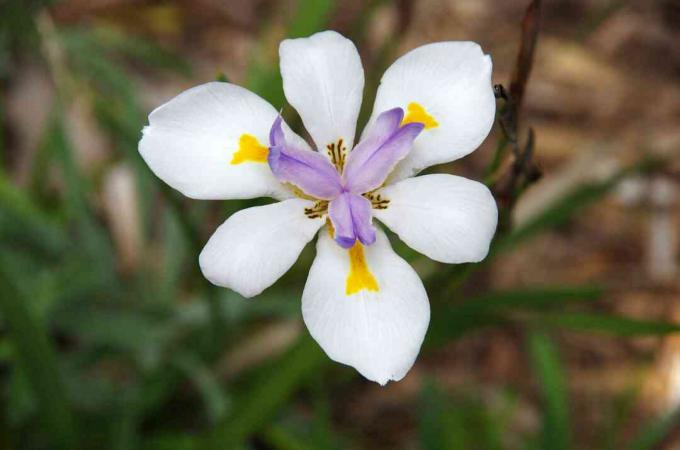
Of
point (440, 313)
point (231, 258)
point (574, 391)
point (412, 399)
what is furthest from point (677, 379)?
point (231, 258)

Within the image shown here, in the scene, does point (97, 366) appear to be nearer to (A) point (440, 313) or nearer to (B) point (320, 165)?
(A) point (440, 313)

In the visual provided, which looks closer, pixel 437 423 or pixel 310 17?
pixel 310 17

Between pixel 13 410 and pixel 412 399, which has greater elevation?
pixel 13 410

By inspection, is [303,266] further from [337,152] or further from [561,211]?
[337,152]

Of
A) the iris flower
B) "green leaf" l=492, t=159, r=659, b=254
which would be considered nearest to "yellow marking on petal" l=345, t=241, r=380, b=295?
the iris flower

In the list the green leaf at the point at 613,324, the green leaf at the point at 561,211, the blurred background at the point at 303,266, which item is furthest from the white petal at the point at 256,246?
the green leaf at the point at 561,211

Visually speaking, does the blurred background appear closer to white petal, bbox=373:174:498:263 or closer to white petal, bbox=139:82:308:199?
white petal, bbox=373:174:498:263

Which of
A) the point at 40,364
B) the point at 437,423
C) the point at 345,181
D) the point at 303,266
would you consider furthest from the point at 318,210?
the point at 303,266
